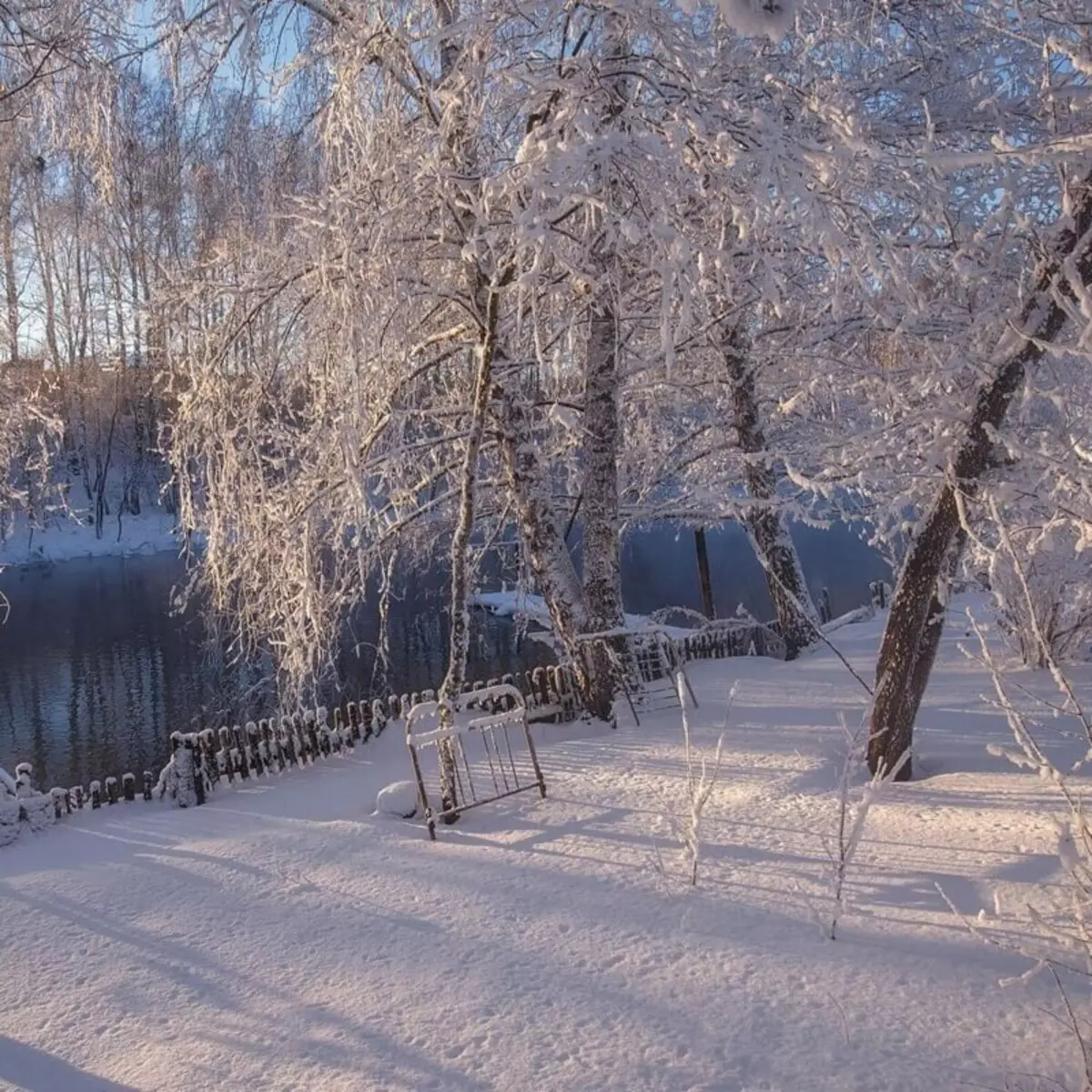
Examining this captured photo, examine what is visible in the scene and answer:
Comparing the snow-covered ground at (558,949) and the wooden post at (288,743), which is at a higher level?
the wooden post at (288,743)

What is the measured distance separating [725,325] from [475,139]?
17.1ft

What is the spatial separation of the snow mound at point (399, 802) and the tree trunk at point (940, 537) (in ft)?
10.3

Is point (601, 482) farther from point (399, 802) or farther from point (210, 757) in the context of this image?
point (210, 757)

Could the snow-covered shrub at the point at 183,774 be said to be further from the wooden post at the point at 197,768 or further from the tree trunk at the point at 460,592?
the tree trunk at the point at 460,592

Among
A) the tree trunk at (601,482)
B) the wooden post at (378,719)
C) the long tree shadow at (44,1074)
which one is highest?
the tree trunk at (601,482)

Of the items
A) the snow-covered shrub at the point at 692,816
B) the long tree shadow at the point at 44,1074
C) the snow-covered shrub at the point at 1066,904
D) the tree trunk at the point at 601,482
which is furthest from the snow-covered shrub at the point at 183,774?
the snow-covered shrub at the point at 1066,904

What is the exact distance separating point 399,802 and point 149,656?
14849mm

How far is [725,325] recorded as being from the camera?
35.0ft

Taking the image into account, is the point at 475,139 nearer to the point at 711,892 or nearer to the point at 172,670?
the point at 711,892

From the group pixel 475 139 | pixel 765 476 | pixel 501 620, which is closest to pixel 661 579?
pixel 501 620

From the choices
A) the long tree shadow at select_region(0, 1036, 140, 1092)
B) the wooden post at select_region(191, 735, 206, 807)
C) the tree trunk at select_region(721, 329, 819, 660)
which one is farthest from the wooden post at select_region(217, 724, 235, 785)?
the tree trunk at select_region(721, 329, 819, 660)

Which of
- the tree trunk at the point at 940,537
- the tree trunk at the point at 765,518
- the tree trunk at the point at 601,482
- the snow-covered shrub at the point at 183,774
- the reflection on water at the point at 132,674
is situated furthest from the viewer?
the reflection on water at the point at 132,674

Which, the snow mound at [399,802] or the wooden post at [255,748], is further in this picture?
the wooden post at [255,748]

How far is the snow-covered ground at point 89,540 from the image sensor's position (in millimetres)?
35250
